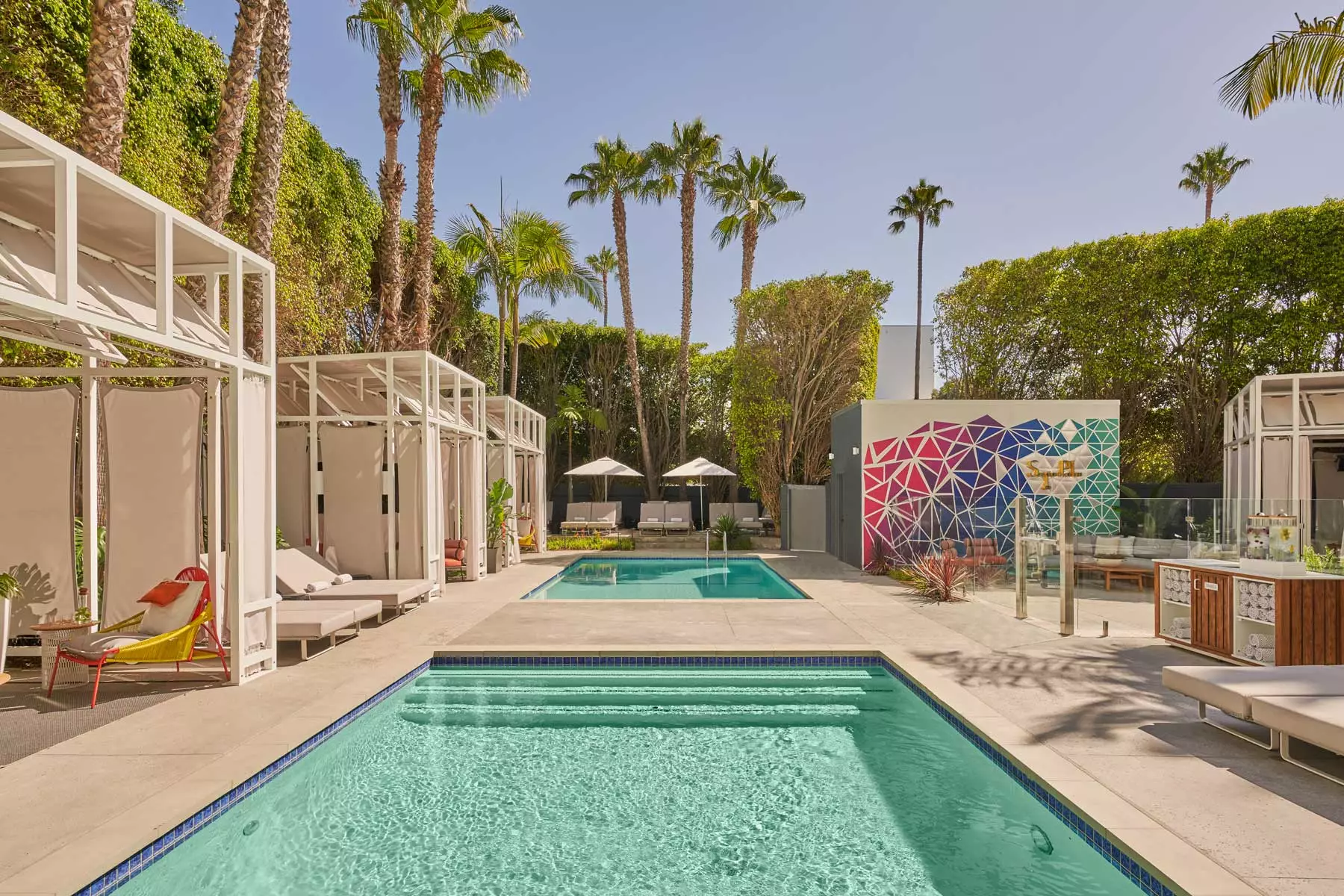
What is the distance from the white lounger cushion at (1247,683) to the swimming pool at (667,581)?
5.77m

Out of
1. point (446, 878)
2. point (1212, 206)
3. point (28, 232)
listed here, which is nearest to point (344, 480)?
point (28, 232)

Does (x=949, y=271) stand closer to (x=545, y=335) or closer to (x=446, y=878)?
(x=545, y=335)

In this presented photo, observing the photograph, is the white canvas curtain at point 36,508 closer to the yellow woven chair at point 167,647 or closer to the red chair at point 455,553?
the yellow woven chair at point 167,647

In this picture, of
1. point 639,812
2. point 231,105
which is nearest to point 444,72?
point 231,105

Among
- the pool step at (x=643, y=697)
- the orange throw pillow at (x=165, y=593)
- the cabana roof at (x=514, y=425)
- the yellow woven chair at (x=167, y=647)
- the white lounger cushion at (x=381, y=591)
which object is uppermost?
the cabana roof at (x=514, y=425)

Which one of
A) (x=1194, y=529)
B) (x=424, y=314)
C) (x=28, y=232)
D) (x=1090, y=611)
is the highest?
(x=424, y=314)

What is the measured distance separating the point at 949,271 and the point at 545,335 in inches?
529

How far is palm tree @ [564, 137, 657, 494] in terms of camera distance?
21.5 metres

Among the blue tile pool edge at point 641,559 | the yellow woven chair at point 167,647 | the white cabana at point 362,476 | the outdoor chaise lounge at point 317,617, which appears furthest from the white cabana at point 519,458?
the yellow woven chair at point 167,647

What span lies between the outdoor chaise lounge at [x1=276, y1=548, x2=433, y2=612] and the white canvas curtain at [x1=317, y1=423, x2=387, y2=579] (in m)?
0.59

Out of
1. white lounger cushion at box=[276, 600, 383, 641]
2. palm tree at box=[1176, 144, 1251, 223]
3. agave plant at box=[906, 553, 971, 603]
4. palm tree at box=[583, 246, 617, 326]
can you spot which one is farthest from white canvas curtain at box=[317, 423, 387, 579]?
palm tree at box=[1176, 144, 1251, 223]

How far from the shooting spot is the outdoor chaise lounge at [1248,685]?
Answer: 4.04 meters

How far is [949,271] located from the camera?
76.4 feet

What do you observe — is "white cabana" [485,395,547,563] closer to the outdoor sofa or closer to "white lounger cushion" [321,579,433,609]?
"white lounger cushion" [321,579,433,609]
